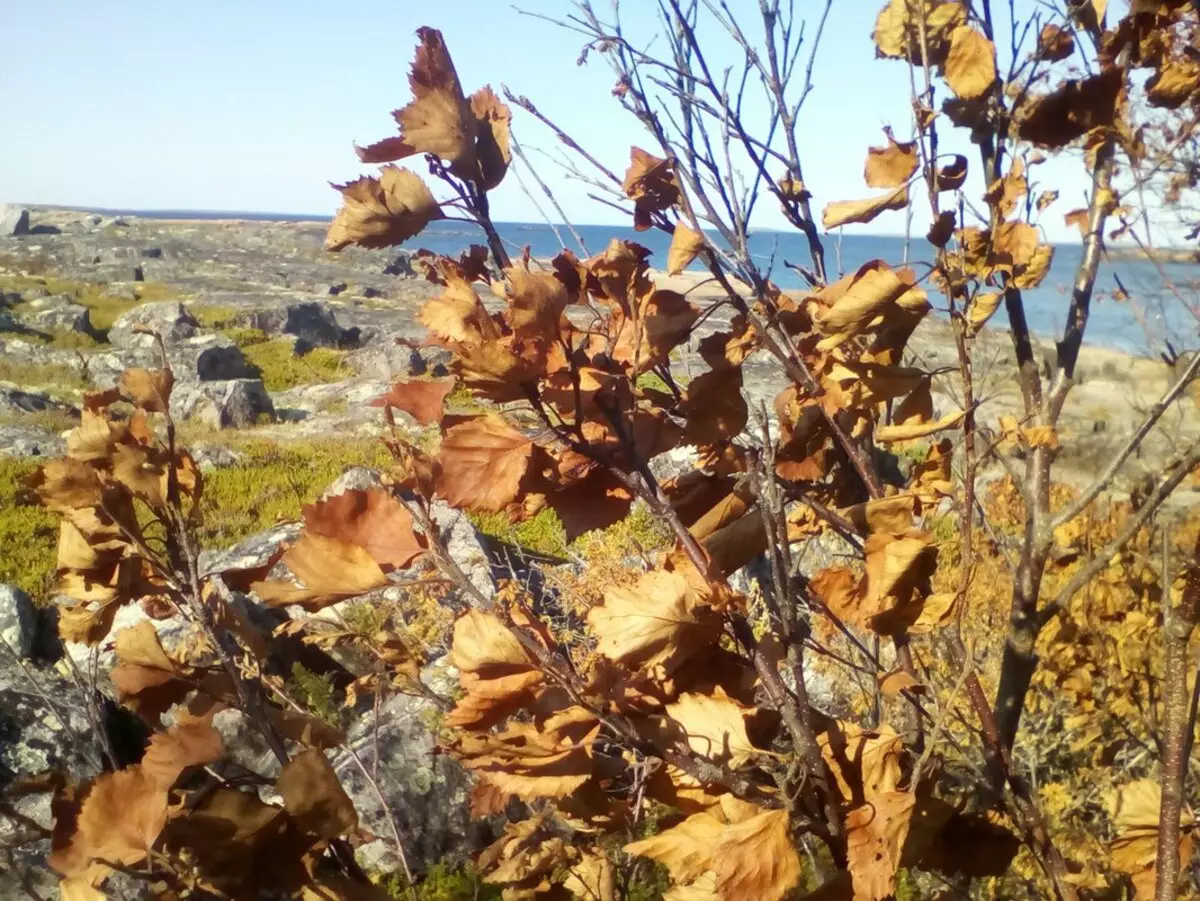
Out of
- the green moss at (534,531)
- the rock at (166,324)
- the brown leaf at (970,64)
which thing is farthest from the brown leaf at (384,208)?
the rock at (166,324)

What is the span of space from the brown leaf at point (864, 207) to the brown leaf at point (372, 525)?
496 millimetres

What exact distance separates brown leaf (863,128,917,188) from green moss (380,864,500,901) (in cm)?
342

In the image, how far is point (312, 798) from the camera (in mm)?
708

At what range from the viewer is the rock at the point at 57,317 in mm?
18156

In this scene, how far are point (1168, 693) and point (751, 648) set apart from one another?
1.26ft

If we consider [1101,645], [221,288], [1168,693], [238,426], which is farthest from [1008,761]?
[221,288]

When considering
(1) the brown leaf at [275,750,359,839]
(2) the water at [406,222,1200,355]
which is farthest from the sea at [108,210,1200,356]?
(1) the brown leaf at [275,750,359,839]

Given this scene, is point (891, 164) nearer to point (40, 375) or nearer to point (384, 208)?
point (384, 208)

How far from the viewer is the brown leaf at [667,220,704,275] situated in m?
0.80

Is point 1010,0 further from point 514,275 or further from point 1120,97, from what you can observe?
point 514,275

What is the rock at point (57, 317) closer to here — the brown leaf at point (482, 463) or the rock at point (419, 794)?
the rock at point (419, 794)

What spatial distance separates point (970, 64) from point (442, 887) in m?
3.70

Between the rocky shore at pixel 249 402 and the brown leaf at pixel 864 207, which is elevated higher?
the brown leaf at pixel 864 207

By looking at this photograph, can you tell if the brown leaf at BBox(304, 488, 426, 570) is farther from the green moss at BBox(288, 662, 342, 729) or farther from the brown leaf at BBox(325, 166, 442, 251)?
the green moss at BBox(288, 662, 342, 729)
